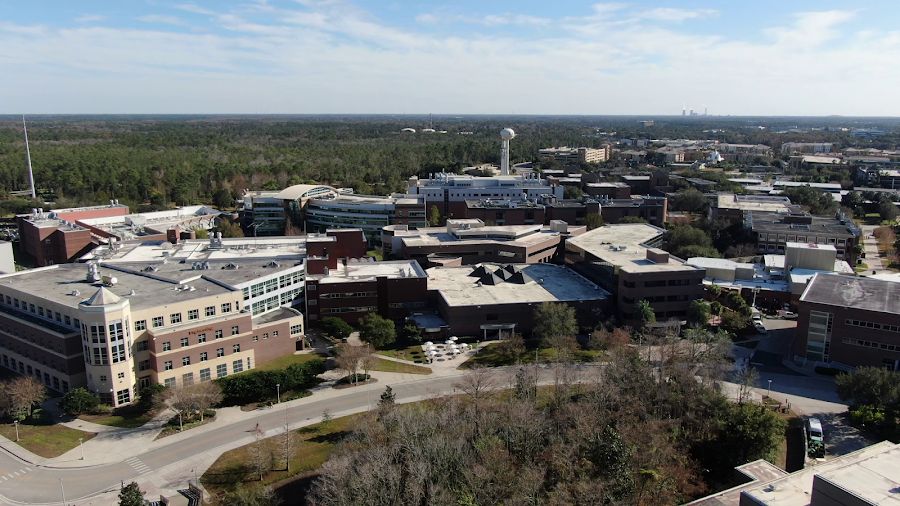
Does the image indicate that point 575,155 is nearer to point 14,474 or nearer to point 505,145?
point 505,145

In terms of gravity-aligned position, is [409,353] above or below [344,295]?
below

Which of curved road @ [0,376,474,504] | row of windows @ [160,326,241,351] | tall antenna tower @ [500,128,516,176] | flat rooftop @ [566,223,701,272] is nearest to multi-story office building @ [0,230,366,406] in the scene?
row of windows @ [160,326,241,351]

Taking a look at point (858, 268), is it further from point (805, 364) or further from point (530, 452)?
point (530, 452)

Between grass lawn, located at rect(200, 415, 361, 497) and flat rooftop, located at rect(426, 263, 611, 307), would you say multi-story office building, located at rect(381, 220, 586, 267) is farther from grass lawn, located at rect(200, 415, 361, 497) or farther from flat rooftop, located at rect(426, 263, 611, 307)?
grass lawn, located at rect(200, 415, 361, 497)

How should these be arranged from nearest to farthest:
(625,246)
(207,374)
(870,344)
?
(207,374)
(870,344)
(625,246)

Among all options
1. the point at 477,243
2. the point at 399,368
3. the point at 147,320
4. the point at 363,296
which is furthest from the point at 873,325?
the point at 147,320

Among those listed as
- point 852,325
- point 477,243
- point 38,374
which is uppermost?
point 477,243

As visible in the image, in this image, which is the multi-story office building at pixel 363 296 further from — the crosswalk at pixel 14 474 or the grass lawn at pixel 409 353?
the crosswalk at pixel 14 474
